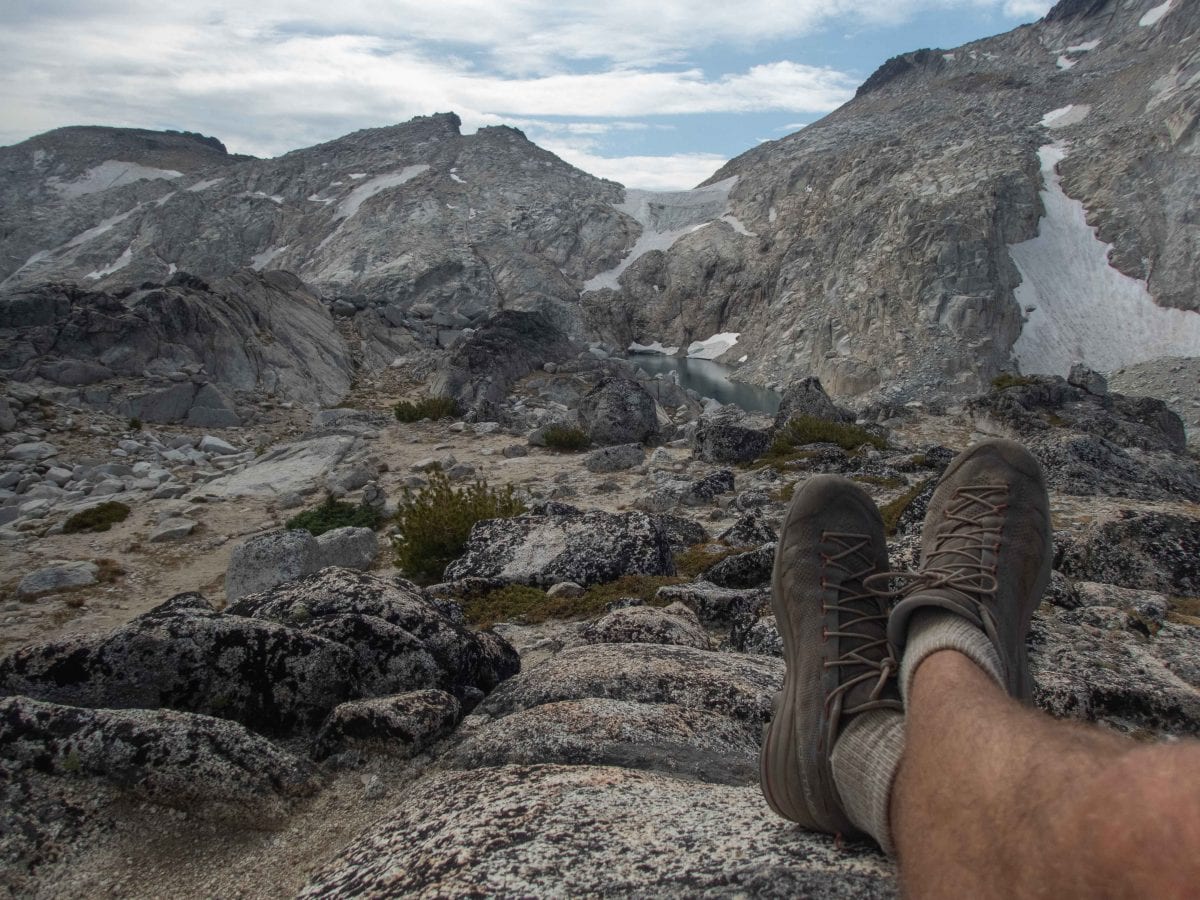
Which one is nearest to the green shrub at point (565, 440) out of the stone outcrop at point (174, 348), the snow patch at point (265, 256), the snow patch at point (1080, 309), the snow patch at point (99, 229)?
the stone outcrop at point (174, 348)

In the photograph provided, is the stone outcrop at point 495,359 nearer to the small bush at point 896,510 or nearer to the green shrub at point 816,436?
the green shrub at point 816,436

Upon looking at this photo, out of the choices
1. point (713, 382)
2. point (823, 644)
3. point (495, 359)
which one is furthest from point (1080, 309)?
point (823, 644)

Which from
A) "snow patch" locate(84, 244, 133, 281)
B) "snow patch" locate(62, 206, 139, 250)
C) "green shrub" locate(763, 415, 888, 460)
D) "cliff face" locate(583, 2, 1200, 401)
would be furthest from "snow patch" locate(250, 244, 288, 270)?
"green shrub" locate(763, 415, 888, 460)

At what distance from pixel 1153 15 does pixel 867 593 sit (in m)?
115

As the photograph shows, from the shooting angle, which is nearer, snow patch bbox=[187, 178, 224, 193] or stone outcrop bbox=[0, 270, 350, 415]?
stone outcrop bbox=[0, 270, 350, 415]

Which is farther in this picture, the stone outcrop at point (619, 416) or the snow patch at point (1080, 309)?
the snow patch at point (1080, 309)

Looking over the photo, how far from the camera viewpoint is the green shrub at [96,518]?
416 inches

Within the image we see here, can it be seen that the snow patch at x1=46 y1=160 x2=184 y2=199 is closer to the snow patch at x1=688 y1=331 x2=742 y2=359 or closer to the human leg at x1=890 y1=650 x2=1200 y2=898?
the snow patch at x1=688 y1=331 x2=742 y2=359

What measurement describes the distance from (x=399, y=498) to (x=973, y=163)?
2158 inches

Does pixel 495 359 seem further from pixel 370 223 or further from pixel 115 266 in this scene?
pixel 115 266

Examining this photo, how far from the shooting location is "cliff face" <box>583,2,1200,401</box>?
4488 centimetres

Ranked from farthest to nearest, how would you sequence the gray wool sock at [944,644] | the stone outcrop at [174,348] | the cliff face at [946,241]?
the cliff face at [946,241] < the stone outcrop at [174,348] < the gray wool sock at [944,644]

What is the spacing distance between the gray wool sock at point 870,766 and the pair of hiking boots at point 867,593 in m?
0.05

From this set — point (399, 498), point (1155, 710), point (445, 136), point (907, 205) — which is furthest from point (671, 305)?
point (1155, 710)
